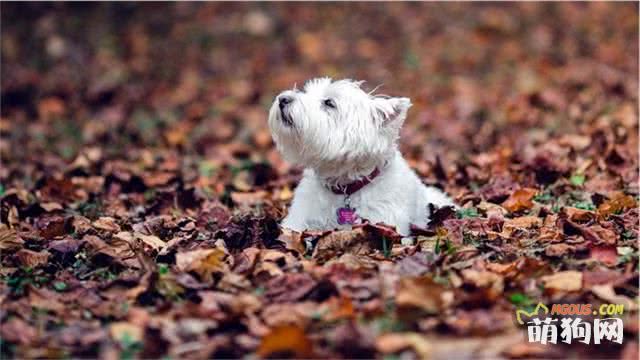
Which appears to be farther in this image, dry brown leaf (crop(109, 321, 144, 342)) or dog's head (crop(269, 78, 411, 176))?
dog's head (crop(269, 78, 411, 176))

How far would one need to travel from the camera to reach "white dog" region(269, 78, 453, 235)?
5445mm

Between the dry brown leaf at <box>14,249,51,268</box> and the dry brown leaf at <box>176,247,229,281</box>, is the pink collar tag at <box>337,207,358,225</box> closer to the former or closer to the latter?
the dry brown leaf at <box>176,247,229,281</box>

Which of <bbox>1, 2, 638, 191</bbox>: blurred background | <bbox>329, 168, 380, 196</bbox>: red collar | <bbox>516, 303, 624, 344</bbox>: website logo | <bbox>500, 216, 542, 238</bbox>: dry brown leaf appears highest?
<bbox>1, 2, 638, 191</bbox>: blurred background

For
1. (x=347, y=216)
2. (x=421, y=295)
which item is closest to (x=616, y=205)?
(x=347, y=216)

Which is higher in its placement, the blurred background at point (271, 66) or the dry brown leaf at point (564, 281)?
the blurred background at point (271, 66)

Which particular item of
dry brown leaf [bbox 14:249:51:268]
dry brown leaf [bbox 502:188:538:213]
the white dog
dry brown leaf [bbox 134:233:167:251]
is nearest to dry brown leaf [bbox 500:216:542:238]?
dry brown leaf [bbox 502:188:538:213]

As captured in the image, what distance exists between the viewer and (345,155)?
5.49m

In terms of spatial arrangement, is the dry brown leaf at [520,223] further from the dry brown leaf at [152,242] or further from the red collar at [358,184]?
the dry brown leaf at [152,242]

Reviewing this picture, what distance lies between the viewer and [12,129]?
10367mm

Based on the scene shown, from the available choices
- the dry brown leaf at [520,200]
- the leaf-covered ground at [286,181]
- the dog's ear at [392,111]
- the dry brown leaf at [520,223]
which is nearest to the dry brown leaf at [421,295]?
the leaf-covered ground at [286,181]

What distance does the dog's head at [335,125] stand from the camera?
5.42 meters

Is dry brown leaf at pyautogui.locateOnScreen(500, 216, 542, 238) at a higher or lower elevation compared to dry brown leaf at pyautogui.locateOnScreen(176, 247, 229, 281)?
higher

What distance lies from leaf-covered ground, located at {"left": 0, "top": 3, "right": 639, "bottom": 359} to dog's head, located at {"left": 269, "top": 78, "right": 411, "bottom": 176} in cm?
44

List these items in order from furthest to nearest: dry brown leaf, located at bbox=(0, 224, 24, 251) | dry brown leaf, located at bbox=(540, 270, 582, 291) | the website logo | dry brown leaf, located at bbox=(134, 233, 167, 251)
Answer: dry brown leaf, located at bbox=(0, 224, 24, 251), dry brown leaf, located at bbox=(134, 233, 167, 251), dry brown leaf, located at bbox=(540, 270, 582, 291), the website logo
